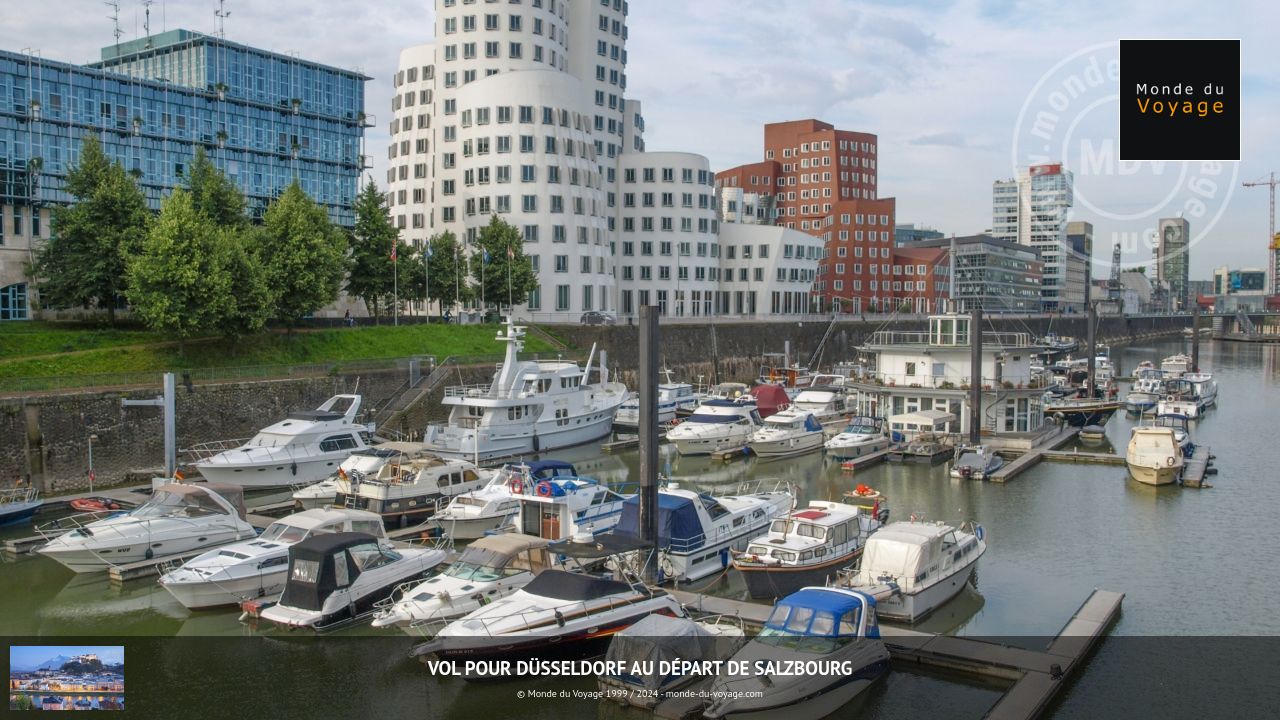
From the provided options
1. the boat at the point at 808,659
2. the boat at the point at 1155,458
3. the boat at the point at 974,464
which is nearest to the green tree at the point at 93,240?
the boat at the point at 974,464

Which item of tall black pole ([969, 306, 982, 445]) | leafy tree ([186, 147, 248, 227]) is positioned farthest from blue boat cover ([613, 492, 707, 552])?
leafy tree ([186, 147, 248, 227])

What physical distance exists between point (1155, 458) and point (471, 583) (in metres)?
29.6

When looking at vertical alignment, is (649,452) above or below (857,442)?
above

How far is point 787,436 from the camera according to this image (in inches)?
1778

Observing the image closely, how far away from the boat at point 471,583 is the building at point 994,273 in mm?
129206

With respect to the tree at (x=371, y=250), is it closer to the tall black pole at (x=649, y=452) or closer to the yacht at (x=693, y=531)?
the yacht at (x=693, y=531)

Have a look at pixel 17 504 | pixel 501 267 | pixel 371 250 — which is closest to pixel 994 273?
pixel 501 267

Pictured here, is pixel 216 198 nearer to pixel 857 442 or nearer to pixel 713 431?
pixel 713 431

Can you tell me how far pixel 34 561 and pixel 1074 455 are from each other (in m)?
40.8

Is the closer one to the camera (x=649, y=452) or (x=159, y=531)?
(x=649, y=452)

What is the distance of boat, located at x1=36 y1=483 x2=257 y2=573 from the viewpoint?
959 inches

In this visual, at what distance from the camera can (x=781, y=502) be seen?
28.9m

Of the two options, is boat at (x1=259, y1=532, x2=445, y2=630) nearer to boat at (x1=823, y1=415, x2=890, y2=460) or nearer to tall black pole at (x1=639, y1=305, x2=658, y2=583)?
tall black pole at (x1=639, y1=305, x2=658, y2=583)

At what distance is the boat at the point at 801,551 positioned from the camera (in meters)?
22.1
